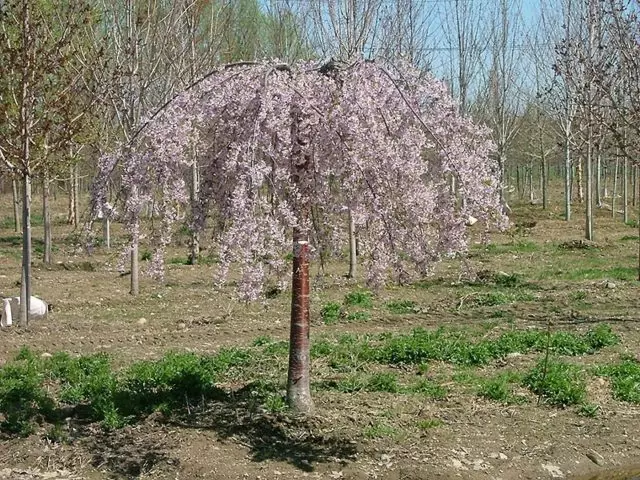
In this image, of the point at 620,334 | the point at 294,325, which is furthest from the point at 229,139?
the point at 620,334

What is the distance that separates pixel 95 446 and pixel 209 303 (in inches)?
237

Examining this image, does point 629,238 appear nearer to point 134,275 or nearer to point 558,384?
point 134,275

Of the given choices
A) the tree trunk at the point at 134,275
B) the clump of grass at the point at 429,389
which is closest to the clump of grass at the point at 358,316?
the clump of grass at the point at 429,389

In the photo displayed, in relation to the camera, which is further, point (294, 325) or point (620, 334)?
point (620, 334)

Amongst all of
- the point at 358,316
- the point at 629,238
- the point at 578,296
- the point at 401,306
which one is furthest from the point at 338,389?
the point at 629,238

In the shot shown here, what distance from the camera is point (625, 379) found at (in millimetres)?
7105

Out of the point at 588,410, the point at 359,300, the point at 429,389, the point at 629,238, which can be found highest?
the point at 629,238

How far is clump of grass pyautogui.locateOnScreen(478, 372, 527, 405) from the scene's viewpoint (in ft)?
21.9

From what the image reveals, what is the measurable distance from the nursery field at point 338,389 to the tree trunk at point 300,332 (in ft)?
0.51

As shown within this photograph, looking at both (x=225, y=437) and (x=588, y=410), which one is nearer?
(x=225, y=437)

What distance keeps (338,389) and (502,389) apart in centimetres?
139

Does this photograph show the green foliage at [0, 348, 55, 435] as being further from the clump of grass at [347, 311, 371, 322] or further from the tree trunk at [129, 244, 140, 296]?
the tree trunk at [129, 244, 140, 296]

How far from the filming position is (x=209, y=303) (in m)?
11.7

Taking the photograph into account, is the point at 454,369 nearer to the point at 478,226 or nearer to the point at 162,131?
the point at 478,226
